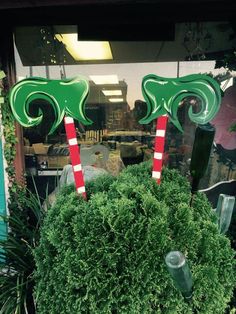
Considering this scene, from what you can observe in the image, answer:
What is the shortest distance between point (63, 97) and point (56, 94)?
0.05 m

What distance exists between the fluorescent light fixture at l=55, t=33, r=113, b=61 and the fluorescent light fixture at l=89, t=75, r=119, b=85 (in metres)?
0.22

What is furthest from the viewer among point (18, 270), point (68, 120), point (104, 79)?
point (104, 79)

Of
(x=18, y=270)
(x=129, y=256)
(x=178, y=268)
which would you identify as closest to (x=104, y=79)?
(x=18, y=270)

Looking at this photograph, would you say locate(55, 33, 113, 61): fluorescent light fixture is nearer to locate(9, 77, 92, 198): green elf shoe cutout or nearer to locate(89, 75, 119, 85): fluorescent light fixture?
locate(89, 75, 119, 85): fluorescent light fixture

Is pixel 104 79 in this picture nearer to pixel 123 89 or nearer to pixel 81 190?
pixel 123 89

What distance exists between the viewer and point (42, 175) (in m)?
4.05

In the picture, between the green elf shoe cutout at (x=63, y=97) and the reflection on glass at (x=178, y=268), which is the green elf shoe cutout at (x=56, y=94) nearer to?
the green elf shoe cutout at (x=63, y=97)

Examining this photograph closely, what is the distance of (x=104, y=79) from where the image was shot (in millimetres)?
3938

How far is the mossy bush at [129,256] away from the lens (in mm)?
1696

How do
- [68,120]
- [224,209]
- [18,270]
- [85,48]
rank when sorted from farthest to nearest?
[85,48] → [18,270] → [68,120] → [224,209]

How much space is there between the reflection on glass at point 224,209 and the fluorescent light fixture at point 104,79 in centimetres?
234

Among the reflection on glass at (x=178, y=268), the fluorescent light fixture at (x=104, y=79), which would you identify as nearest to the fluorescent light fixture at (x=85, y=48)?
the fluorescent light fixture at (x=104, y=79)

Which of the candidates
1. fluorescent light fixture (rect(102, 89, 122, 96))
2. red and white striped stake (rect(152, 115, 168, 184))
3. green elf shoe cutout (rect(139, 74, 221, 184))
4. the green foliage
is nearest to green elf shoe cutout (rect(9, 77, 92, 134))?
green elf shoe cutout (rect(139, 74, 221, 184))

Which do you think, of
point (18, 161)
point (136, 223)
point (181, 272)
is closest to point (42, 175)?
point (18, 161)
